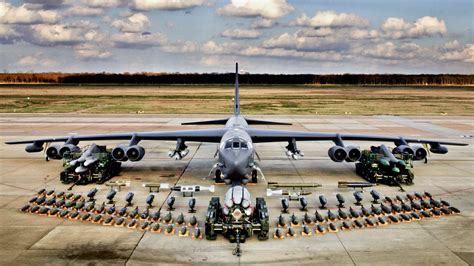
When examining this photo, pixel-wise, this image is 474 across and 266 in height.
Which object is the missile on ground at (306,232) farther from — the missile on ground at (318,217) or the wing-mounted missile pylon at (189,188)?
the wing-mounted missile pylon at (189,188)

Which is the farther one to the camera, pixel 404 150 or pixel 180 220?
pixel 404 150

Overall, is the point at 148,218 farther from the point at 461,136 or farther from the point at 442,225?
the point at 461,136

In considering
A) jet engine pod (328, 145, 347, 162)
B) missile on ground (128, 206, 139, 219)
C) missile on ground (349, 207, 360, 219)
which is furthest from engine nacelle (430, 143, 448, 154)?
missile on ground (128, 206, 139, 219)

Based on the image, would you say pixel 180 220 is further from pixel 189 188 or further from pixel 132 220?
pixel 189 188

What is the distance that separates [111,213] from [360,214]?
40.2 ft

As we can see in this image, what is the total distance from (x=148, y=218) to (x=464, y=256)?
44.3 feet

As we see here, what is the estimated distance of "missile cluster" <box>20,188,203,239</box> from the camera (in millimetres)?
19781

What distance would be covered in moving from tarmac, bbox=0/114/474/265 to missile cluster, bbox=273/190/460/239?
1.34 ft

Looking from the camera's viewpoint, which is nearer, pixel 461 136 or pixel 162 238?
pixel 162 238

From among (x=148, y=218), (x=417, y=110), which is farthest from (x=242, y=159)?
(x=417, y=110)

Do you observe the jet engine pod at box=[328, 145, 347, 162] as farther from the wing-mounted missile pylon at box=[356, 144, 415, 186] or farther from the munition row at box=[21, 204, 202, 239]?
the munition row at box=[21, 204, 202, 239]

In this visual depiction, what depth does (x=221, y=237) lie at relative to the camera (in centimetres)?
1883

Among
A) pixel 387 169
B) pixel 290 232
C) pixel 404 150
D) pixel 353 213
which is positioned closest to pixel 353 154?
pixel 387 169

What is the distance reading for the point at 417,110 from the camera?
82.4 m
